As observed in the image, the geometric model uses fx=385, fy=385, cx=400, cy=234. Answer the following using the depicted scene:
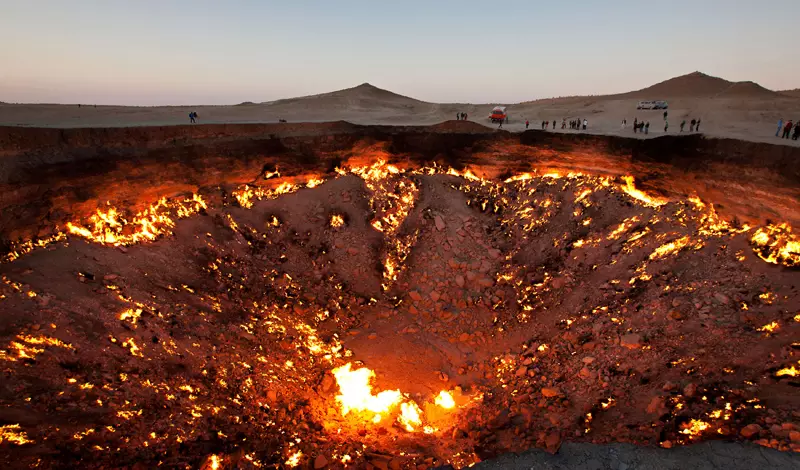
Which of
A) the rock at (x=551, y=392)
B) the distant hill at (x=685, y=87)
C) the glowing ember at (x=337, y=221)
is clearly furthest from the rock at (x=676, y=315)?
the distant hill at (x=685, y=87)

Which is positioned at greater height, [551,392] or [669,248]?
[669,248]

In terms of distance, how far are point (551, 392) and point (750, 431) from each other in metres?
4.30

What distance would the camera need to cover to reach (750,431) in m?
7.12

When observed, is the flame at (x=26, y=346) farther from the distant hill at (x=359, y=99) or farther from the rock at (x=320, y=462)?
the distant hill at (x=359, y=99)

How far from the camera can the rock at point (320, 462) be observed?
9.38 meters

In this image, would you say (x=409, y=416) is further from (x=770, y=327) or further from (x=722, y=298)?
(x=770, y=327)

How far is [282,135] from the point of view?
56.2 ft

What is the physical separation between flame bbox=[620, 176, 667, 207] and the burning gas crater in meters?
0.08

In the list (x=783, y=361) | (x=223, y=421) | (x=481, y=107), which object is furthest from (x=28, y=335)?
(x=481, y=107)

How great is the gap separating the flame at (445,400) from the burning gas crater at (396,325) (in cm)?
6

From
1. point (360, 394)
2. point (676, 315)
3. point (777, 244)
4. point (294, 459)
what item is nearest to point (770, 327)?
point (676, 315)

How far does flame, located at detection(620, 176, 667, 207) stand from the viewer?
1459cm

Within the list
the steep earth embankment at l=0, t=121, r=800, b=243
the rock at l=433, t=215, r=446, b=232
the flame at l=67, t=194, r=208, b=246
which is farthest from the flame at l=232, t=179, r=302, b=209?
the rock at l=433, t=215, r=446, b=232

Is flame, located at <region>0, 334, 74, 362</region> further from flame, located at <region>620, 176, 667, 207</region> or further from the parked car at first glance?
the parked car
